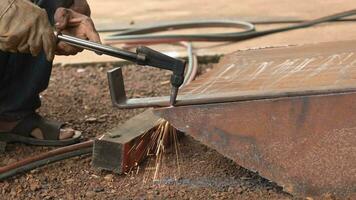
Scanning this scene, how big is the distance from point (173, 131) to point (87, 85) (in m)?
1.23

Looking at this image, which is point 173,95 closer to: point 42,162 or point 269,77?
point 269,77

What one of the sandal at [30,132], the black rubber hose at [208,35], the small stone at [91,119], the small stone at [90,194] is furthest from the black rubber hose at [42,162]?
the black rubber hose at [208,35]

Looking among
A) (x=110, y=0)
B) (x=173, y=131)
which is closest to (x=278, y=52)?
(x=173, y=131)

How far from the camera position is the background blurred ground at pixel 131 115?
2.34 meters

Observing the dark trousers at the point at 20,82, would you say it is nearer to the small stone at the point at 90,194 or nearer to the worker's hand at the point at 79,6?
the worker's hand at the point at 79,6

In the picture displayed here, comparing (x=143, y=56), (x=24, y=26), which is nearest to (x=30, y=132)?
(x=24, y=26)

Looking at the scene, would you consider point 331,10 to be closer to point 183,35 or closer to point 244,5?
point 244,5

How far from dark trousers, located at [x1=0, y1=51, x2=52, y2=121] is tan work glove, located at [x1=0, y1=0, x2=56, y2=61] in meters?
0.59

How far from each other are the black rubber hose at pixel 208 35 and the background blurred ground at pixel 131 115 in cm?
5

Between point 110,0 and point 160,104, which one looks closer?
point 160,104

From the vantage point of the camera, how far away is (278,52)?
9.29 feet

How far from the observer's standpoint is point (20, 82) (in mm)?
2756

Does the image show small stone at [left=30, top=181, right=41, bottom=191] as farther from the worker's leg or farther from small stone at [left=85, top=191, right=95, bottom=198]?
the worker's leg

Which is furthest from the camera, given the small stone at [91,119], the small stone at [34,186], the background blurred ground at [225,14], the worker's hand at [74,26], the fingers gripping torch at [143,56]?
the background blurred ground at [225,14]
